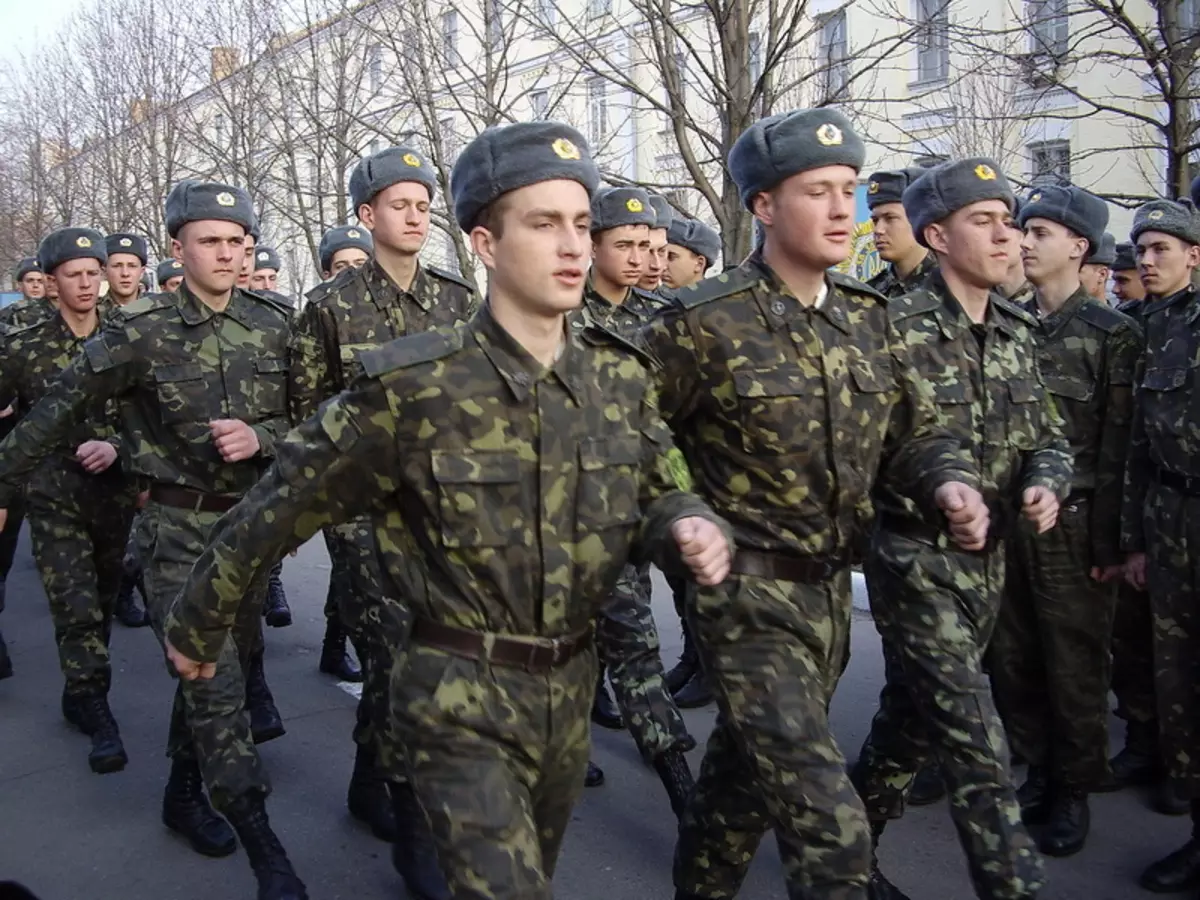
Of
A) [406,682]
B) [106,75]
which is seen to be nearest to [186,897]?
[406,682]

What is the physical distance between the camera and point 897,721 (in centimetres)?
395

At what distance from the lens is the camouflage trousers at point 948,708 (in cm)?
342

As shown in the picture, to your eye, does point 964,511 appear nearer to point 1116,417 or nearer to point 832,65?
point 1116,417

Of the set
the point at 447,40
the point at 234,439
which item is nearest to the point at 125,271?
the point at 234,439

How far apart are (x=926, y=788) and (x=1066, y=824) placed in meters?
0.59

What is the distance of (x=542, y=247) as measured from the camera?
2893 millimetres

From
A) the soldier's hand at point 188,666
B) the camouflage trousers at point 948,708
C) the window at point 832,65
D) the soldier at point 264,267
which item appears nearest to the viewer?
the soldier's hand at point 188,666

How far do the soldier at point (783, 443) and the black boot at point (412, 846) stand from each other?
106 centimetres

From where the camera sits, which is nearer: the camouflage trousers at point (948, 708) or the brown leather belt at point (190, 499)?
the camouflage trousers at point (948, 708)

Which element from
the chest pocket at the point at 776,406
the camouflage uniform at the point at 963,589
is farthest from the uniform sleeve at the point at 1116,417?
the chest pocket at the point at 776,406

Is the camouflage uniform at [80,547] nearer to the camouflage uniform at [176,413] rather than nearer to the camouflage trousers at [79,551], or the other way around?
the camouflage trousers at [79,551]

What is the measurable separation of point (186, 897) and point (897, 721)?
2491 millimetres

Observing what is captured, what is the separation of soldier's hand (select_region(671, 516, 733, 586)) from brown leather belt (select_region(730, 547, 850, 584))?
2.34 ft

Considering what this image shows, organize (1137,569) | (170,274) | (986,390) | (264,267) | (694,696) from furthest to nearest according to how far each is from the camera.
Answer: (264,267) → (170,274) → (694,696) → (1137,569) → (986,390)
